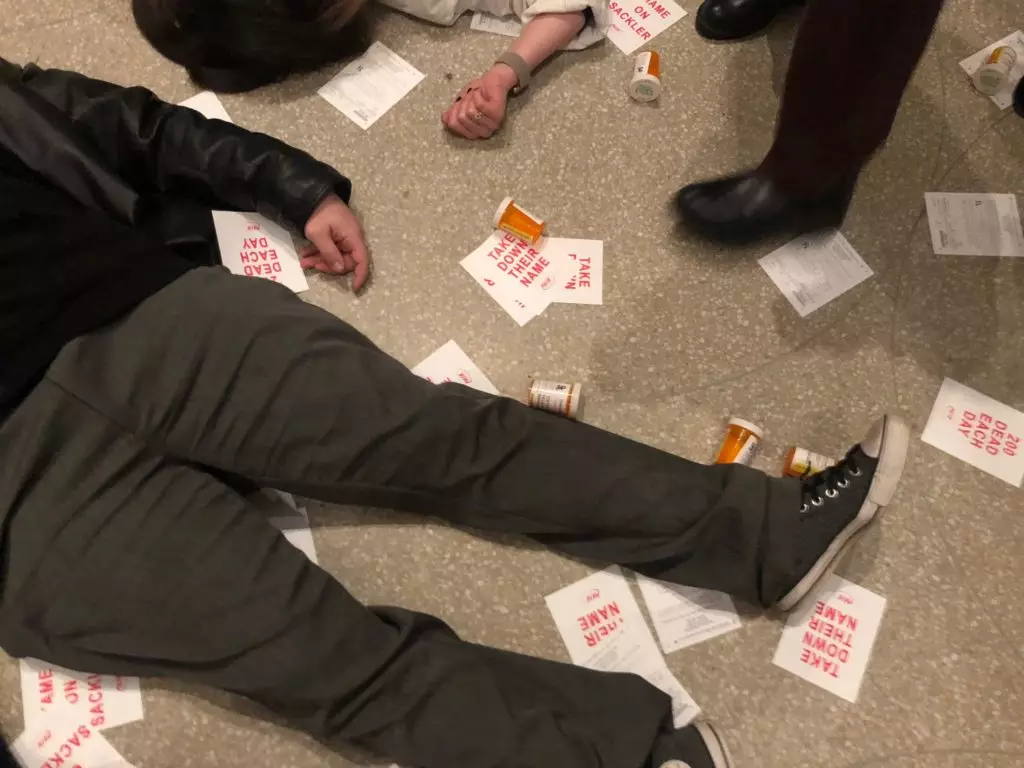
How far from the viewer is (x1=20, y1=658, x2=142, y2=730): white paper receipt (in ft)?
3.01

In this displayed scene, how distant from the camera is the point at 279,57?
1153mm

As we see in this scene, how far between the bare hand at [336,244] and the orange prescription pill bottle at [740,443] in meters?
0.54

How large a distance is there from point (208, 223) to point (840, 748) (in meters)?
1.03

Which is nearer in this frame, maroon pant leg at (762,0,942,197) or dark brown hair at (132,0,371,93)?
maroon pant leg at (762,0,942,197)

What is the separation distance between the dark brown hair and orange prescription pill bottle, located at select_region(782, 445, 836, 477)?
0.87 m

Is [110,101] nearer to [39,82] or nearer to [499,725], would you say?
[39,82]

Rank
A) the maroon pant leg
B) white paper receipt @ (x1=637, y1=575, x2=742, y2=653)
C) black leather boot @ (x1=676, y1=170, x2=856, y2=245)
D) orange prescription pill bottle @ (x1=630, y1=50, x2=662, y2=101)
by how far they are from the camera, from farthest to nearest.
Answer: orange prescription pill bottle @ (x1=630, y1=50, x2=662, y2=101) < black leather boot @ (x1=676, y1=170, x2=856, y2=245) < white paper receipt @ (x1=637, y1=575, x2=742, y2=653) < the maroon pant leg

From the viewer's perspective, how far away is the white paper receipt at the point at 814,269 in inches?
43.4

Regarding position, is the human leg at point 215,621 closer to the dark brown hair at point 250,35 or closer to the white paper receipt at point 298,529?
the white paper receipt at point 298,529

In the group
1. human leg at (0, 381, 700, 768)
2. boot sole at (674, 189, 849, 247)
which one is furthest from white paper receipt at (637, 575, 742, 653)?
boot sole at (674, 189, 849, 247)

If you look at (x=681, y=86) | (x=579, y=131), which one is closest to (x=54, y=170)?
(x=579, y=131)

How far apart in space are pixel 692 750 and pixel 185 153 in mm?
938

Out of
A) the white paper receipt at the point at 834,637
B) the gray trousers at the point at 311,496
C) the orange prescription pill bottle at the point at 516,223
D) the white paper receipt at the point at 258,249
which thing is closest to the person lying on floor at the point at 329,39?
the orange prescription pill bottle at the point at 516,223

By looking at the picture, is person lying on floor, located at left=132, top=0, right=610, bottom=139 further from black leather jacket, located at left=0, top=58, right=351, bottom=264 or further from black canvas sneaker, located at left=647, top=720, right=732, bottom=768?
black canvas sneaker, located at left=647, top=720, right=732, bottom=768
